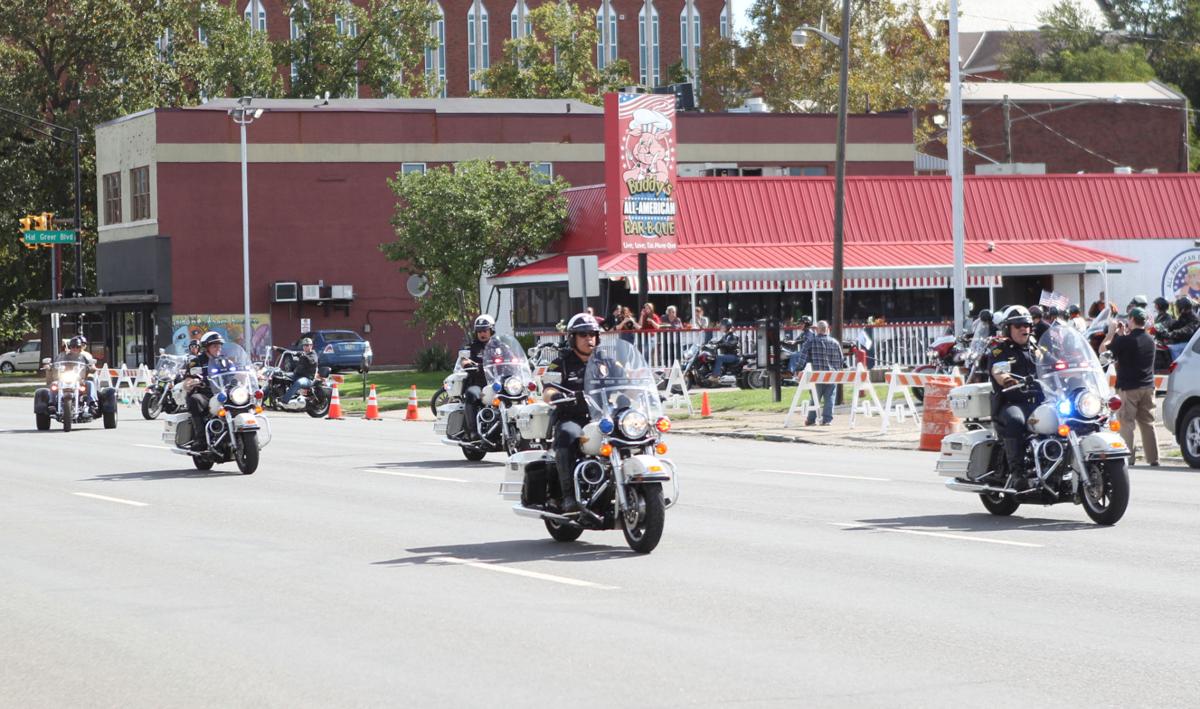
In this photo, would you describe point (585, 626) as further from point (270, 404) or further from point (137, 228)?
point (137, 228)

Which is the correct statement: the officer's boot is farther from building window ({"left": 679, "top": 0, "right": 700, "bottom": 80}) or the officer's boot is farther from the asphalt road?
building window ({"left": 679, "top": 0, "right": 700, "bottom": 80})

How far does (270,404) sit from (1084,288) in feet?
72.9

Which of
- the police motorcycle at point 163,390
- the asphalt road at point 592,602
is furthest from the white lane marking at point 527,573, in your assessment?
the police motorcycle at point 163,390

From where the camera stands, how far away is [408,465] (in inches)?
898

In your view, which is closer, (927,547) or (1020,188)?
(927,547)

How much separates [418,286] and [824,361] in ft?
84.4

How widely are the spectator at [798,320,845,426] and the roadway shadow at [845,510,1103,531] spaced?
1385 cm

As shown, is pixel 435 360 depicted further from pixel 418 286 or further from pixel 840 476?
pixel 840 476

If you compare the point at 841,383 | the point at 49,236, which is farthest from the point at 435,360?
the point at 841,383

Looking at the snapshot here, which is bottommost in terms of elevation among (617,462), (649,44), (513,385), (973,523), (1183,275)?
(973,523)

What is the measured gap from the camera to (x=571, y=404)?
1345 centimetres

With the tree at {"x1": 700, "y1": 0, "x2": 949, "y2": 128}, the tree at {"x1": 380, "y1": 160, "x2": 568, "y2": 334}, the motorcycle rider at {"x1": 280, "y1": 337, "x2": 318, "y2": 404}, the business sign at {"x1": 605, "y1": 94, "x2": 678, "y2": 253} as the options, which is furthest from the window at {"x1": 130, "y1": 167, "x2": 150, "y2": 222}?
the tree at {"x1": 700, "y1": 0, "x2": 949, "y2": 128}

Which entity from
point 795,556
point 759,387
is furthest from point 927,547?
point 759,387

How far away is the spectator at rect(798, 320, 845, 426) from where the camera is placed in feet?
97.3
